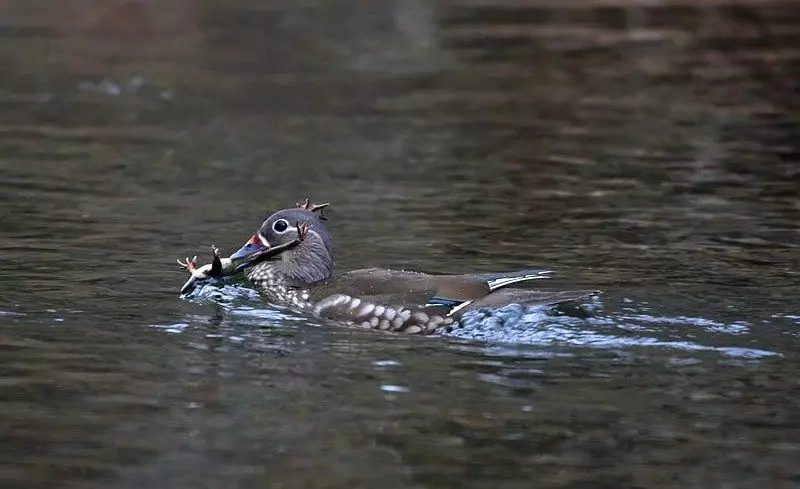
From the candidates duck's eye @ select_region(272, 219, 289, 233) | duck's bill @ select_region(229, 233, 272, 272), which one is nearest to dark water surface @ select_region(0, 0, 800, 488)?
Result: duck's bill @ select_region(229, 233, 272, 272)

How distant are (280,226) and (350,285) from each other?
1.14 m

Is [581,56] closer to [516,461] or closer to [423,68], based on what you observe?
[423,68]

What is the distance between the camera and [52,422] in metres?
9.77

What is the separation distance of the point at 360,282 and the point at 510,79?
533 inches

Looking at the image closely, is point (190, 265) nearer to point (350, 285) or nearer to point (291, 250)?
point (291, 250)

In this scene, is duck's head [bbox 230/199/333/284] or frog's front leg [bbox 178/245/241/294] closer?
frog's front leg [bbox 178/245/241/294]

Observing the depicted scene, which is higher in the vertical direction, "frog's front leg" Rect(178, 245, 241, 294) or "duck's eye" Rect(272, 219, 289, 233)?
"duck's eye" Rect(272, 219, 289, 233)

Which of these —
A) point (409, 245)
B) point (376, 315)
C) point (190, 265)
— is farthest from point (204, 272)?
point (409, 245)

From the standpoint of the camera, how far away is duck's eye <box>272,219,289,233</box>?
13.1 metres

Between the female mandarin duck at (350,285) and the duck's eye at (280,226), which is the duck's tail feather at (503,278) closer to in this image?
the female mandarin duck at (350,285)

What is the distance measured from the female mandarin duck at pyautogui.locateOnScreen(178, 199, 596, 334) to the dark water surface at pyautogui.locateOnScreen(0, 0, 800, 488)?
19 centimetres

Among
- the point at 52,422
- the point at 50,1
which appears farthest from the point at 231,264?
the point at 50,1

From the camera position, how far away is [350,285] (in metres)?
12.3

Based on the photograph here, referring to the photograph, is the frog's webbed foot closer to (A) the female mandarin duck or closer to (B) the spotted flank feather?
(A) the female mandarin duck
